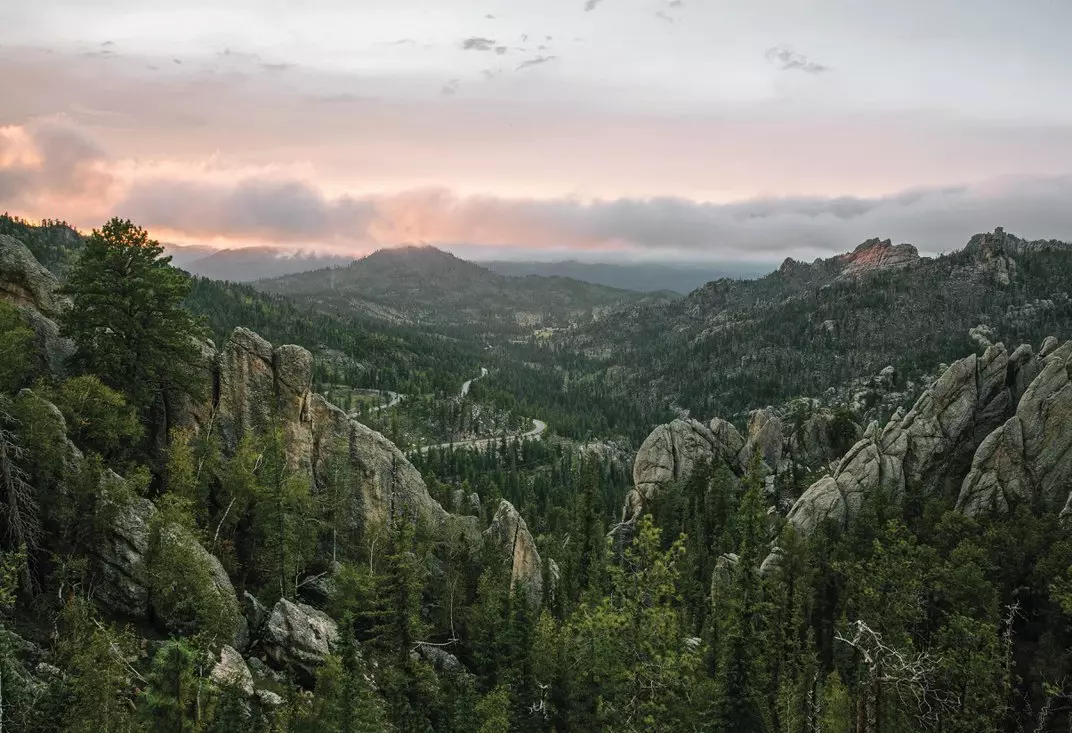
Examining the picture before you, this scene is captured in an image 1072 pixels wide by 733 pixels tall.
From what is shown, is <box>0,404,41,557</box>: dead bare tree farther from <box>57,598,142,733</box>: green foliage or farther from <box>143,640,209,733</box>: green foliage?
<box>143,640,209,733</box>: green foliage

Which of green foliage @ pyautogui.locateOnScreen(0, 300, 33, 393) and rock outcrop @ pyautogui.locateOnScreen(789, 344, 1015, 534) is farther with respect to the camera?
rock outcrop @ pyautogui.locateOnScreen(789, 344, 1015, 534)

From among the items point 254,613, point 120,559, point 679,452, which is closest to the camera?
point 120,559

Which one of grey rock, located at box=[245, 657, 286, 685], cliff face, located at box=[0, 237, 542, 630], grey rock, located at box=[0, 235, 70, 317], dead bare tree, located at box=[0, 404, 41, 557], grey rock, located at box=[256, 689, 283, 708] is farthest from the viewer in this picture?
cliff face, located at box=[0, 237, 542, 630]

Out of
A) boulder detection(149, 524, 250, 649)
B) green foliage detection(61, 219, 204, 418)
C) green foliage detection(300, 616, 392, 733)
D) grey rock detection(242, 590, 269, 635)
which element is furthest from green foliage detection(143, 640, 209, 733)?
green foliage detection(61, 219, 204, 418)

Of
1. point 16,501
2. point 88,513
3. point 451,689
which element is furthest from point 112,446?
point 451,689

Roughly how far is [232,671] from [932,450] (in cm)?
8241

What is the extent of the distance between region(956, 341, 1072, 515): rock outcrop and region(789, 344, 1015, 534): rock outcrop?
327 inches

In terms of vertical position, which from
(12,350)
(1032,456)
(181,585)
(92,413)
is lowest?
(181,585)

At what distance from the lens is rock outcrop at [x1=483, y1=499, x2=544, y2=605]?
217 feet

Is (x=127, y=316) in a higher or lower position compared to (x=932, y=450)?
higher

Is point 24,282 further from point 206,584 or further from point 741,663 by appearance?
point 741,663

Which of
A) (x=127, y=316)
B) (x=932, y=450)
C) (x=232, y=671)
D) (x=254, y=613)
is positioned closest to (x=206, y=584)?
(x=232, y=671)

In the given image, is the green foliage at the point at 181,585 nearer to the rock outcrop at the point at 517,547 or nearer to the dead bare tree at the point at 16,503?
the dead bare tree at the point at 16,503

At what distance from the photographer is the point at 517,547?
68.2 m
